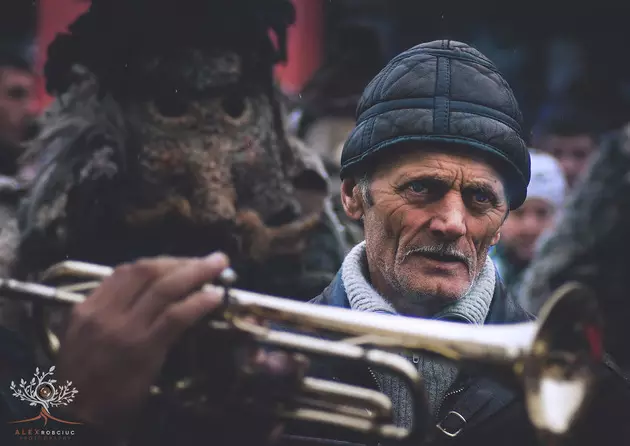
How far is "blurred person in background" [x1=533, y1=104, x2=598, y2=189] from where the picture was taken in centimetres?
821

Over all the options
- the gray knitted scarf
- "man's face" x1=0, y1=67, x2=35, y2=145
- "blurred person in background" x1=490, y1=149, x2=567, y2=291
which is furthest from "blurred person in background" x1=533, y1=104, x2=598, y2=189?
the gray knitted scarf

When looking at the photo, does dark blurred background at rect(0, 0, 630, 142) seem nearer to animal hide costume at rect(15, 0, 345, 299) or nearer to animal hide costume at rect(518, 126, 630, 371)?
animal hide costume at rect(15, 0, 345, 299)

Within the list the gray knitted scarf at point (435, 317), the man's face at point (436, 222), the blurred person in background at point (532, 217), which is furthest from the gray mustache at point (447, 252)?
the blurred person in background at point (532, 217)

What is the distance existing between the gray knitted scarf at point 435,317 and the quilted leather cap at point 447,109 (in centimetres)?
41

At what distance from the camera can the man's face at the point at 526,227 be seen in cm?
683

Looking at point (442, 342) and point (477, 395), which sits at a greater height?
point (442, 342)

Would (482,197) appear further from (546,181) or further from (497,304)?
(546,181)

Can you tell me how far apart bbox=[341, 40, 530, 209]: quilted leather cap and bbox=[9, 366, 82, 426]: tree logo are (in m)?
1.24

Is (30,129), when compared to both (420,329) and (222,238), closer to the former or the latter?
(222,238)

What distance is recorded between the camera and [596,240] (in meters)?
6.64

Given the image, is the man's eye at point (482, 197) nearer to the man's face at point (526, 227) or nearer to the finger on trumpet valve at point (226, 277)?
the finger on trumpet valve at point (226, 277)

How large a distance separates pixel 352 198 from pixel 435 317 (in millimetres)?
604

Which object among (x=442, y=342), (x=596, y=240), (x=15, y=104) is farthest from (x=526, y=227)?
(x=442, y=342)

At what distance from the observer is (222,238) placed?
3838 millimetres
